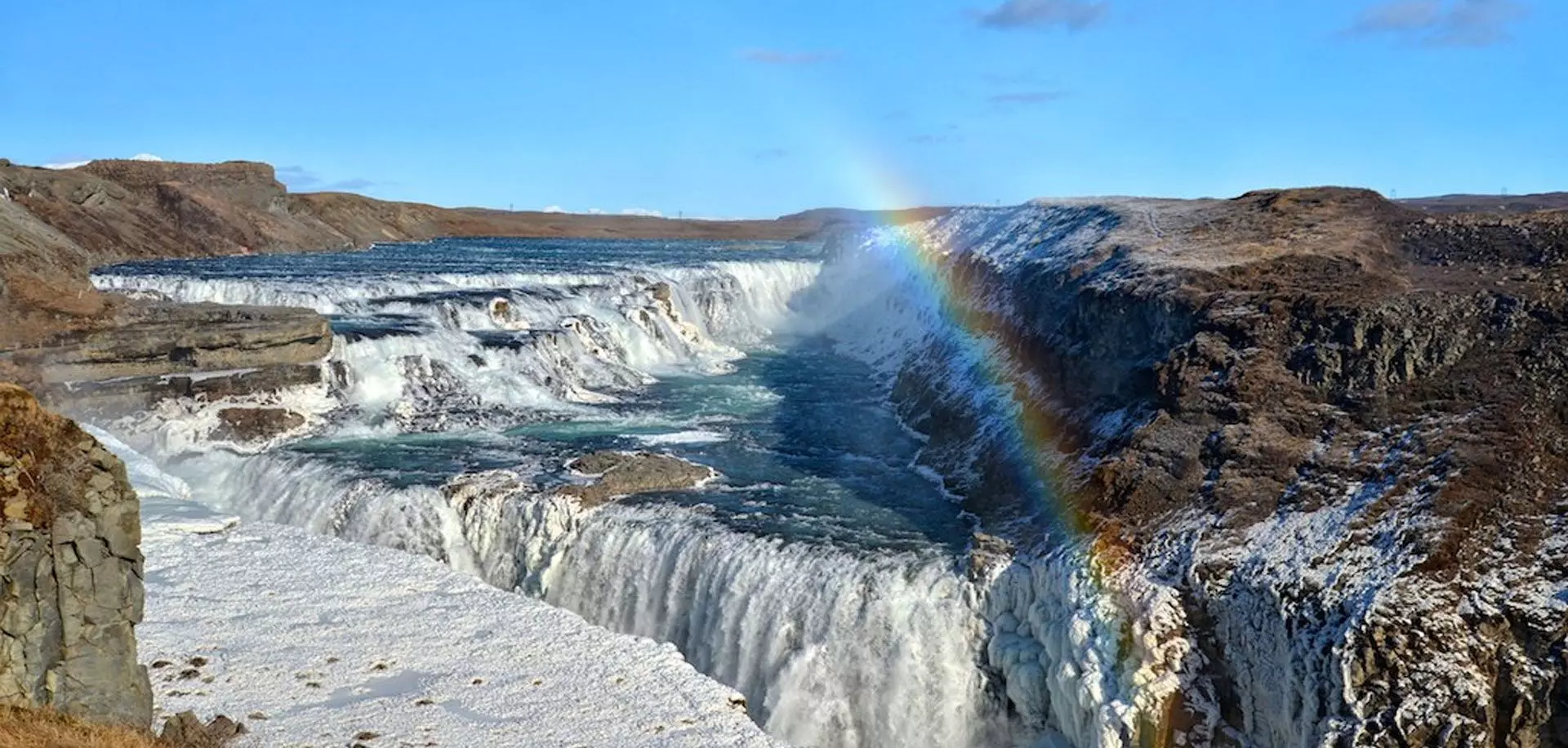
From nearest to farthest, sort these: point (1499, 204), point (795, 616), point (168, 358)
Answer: point (795, 616) < point (168, 358) < point (1499, 204)

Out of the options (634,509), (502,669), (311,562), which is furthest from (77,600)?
(634,509)

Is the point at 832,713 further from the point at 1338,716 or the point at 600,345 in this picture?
the point at 600,345

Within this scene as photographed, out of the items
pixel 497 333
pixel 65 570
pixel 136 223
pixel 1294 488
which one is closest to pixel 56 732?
pixel 65 570

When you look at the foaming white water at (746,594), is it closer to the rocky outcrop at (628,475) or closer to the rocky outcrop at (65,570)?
the rocky outcrop at (628,475)

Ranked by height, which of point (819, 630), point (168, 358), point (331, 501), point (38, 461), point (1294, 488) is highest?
point (38, 461)

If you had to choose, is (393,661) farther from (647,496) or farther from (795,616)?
(647,496)

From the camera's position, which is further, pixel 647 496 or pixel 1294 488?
pixel 647 496

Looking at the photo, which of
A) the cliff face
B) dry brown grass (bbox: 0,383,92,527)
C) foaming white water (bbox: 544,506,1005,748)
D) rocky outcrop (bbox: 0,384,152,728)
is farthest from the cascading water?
dry brown grass (bbox: 0,383,92,527)
